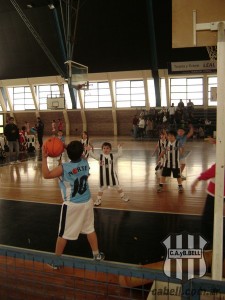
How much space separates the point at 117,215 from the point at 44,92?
76.3 feet

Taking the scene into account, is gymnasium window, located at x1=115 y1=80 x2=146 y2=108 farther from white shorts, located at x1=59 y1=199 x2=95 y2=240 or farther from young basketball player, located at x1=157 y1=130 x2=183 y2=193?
white shorts, located at x1=59 y1=199 x2=95 y2=240

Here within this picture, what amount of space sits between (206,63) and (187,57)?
1277mm

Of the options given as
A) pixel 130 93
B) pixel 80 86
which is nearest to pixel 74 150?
pixel 80 86

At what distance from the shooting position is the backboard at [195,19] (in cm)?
241

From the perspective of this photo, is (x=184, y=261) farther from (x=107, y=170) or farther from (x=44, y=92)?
(x=44, y=92)

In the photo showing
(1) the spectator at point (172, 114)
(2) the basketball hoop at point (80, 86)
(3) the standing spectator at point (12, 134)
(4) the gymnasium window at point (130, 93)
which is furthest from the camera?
(4) the gymnasium window at point (130, 93)

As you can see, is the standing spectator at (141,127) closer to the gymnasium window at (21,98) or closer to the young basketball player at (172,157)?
the gymnasium window at (21,98)

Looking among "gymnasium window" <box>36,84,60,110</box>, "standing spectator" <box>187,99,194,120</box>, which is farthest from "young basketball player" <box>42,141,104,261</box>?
"gymnasium window" <box>36,84,60,110</box>

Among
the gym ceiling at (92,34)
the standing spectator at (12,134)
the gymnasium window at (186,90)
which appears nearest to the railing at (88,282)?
the standing spectator at (12,134)

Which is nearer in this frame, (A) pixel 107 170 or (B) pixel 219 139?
(B) pixel 219 139

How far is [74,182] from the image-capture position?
3664 mm

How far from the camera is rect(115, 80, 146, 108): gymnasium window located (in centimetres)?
2508

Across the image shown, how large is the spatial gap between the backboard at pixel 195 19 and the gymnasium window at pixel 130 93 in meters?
22.7

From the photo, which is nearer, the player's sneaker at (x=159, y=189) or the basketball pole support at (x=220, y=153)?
the basketball pole support at (x=220, y=153)
